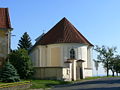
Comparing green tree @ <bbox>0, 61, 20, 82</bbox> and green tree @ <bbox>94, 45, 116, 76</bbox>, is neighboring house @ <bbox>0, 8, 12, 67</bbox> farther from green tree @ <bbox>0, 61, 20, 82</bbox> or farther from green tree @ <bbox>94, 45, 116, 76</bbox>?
green tree @ <bbox>94, 45, 116, 76</bbox>

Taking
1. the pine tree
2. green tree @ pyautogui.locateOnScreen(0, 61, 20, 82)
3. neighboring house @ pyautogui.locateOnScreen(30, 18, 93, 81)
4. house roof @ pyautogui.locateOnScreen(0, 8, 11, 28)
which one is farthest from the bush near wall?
the pine tree

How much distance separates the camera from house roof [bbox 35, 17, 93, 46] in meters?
45.2

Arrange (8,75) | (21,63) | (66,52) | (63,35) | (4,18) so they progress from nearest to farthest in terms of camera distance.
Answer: (8,75) < (21,63) < (4,18) < (66,52) < (63,35)

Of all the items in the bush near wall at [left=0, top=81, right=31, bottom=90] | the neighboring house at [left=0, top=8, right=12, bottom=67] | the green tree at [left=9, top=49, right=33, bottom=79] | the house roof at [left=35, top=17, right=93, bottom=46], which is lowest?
the bush near wall at [left=0, top=81, right=31, bottom=90]

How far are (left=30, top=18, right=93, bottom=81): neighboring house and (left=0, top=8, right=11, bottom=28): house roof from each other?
954 centimetres

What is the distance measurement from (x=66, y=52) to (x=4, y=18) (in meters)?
12.2

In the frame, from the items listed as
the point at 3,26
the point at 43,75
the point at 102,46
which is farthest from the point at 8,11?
the point at 102,46

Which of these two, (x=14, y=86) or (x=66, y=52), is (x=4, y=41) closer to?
(x=14, y=86)

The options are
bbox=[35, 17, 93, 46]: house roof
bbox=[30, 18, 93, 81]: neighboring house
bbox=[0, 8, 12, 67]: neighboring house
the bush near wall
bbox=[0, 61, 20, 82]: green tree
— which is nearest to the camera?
the bush near wall

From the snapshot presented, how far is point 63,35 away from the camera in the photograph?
151ft

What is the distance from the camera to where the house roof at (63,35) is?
148 feet

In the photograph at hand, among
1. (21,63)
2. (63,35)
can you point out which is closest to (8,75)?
(21,63)

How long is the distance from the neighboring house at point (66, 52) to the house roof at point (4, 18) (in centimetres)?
954

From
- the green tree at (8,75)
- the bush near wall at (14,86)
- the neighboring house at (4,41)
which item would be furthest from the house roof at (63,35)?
the bush near wall at (14,86)
